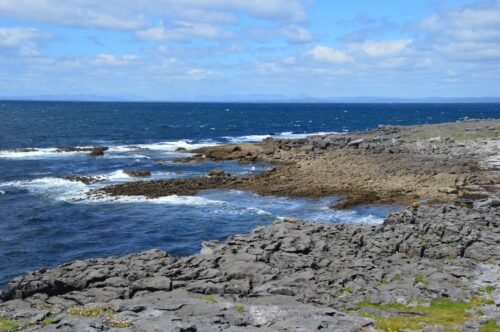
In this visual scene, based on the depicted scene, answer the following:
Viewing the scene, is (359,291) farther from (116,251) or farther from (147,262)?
(116,251)

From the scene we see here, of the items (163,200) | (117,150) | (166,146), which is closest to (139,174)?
(163,200)

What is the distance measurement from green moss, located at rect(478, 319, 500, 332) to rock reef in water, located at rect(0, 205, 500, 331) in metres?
0.94

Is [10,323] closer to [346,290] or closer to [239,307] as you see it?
[239,307]

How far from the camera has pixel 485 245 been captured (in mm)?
28016

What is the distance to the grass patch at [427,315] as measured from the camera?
742 inches

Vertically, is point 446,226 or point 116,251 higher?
point 446,226

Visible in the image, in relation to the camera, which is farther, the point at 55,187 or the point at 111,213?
the point at 55,187

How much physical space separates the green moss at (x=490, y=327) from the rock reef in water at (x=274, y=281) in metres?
0.94

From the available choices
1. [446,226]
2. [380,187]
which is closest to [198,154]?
[380,187]

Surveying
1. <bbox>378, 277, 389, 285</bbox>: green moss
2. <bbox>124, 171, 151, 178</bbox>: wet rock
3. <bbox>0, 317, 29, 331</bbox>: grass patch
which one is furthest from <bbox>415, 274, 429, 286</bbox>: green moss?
<bbox>124, 171, 151, 178</bbox>: wet rock

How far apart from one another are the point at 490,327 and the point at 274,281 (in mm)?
Result: 8719

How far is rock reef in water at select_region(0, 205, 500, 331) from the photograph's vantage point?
61.6 feet

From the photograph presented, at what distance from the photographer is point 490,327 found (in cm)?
1881

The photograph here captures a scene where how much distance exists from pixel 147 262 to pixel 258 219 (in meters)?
16.4
